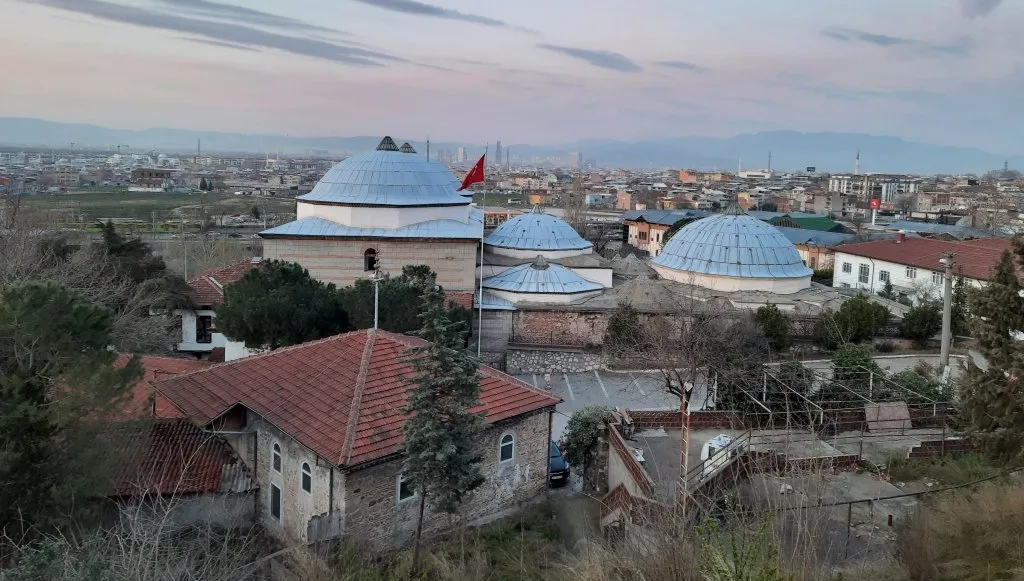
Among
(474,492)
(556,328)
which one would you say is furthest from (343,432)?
(556,328)

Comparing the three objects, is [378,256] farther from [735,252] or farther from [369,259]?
[735,252]

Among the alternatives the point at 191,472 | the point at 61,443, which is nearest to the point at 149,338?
the point at 191,472

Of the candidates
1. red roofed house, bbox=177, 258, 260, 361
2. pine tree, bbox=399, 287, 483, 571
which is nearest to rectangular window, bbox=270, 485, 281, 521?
pine tree, bbox=399, 287, 483, 571

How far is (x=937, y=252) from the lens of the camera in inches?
1188

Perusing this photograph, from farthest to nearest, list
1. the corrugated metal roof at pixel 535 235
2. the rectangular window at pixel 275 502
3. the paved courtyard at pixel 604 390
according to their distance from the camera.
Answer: the corrugated metal roof at pixel 535 235, the paved courtyard at pixel 604 390, the rectangular window at pixel 275 502

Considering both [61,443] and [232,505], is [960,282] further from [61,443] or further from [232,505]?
[61,443]

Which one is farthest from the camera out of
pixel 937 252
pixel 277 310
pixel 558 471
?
pixel 937 252

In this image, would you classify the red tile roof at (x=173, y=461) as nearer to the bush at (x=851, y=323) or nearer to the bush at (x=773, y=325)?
the bush at (x=773, y=325)

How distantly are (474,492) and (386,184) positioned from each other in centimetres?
1587

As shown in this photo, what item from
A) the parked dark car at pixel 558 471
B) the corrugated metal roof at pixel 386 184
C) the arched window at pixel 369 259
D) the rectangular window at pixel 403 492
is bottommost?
the parked dark car at pixel 558 471

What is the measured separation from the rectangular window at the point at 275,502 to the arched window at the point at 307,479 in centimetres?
89

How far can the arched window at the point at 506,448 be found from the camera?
11.9 m

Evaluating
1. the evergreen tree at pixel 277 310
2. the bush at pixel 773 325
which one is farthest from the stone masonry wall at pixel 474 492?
the bush at pixel 773 325

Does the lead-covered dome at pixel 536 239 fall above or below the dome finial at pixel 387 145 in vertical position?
below
